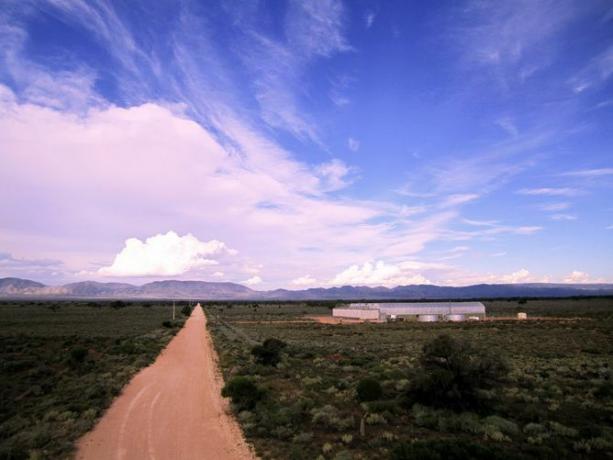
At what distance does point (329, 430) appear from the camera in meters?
13.8

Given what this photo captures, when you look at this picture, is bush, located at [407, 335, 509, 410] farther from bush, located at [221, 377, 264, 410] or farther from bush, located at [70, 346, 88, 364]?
bush, located at [70, 346, 88, 364]

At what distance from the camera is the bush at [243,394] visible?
16531 millimetres

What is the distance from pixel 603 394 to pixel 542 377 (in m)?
3.85

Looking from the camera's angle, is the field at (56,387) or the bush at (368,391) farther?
the bush at (368,391)

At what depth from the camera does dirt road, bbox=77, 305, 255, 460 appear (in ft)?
39.3

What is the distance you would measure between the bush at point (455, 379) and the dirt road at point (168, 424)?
6.96 metres

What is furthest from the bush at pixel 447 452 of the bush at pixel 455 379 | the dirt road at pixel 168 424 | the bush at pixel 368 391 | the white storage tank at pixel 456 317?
the white storage tank at pixel 456 317

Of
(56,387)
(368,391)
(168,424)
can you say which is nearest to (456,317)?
(368,391)

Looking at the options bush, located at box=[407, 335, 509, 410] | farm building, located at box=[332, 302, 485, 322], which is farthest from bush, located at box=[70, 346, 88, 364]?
farm building, located at box=[332, 302, 485, 322]

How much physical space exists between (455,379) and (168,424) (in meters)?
10.2

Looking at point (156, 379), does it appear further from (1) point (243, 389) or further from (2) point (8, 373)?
(2) point (8, 373)

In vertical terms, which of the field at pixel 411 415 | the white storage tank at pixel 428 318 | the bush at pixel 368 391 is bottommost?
the field at pixel 411 415

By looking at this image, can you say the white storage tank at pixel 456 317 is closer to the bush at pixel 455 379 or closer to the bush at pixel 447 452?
the bush at pixel 455 379

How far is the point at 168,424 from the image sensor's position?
47.9ft
